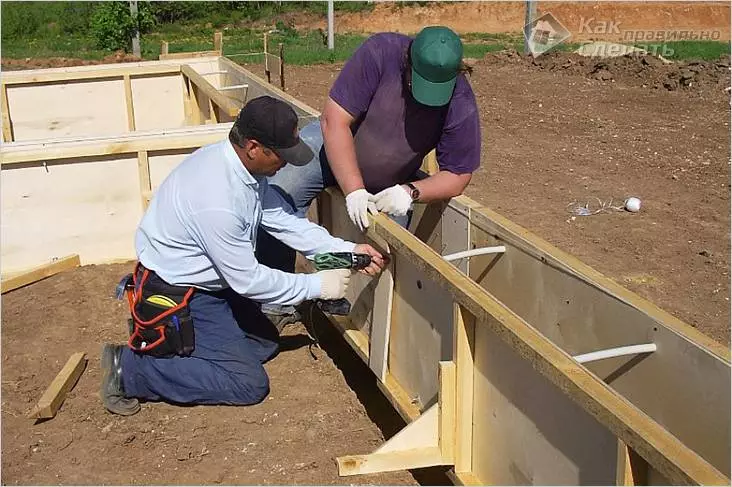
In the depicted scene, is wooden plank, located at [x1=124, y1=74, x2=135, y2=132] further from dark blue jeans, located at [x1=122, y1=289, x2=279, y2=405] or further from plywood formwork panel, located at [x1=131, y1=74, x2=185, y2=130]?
dark blue jeans, located at [x1=122, y1=289, x2=279, y2=405]

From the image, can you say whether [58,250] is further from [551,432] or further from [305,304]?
[551,432]

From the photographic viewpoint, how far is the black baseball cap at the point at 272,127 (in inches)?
142

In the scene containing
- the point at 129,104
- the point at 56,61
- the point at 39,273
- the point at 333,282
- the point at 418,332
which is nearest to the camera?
the point at 418,332

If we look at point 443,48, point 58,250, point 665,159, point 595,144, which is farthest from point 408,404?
point 595,144

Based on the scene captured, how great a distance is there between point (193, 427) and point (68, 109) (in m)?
6.13

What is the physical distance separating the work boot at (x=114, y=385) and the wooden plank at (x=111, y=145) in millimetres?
2033

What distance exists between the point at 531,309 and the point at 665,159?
6.50 meters

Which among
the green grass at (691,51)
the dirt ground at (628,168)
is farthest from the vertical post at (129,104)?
the green grass at (691,51)

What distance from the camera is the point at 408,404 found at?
141 inches

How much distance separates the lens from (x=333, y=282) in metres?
3.91

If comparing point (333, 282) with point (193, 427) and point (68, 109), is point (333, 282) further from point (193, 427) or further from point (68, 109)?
point (68, 109)

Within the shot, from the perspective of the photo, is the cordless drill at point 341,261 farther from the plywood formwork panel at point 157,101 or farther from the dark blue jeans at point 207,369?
the plywood formwork panel at point 157,101

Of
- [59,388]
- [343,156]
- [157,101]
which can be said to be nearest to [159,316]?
[59,388]

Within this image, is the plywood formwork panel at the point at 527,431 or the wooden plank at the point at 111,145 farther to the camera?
the wooden plank at the point at 111,145
